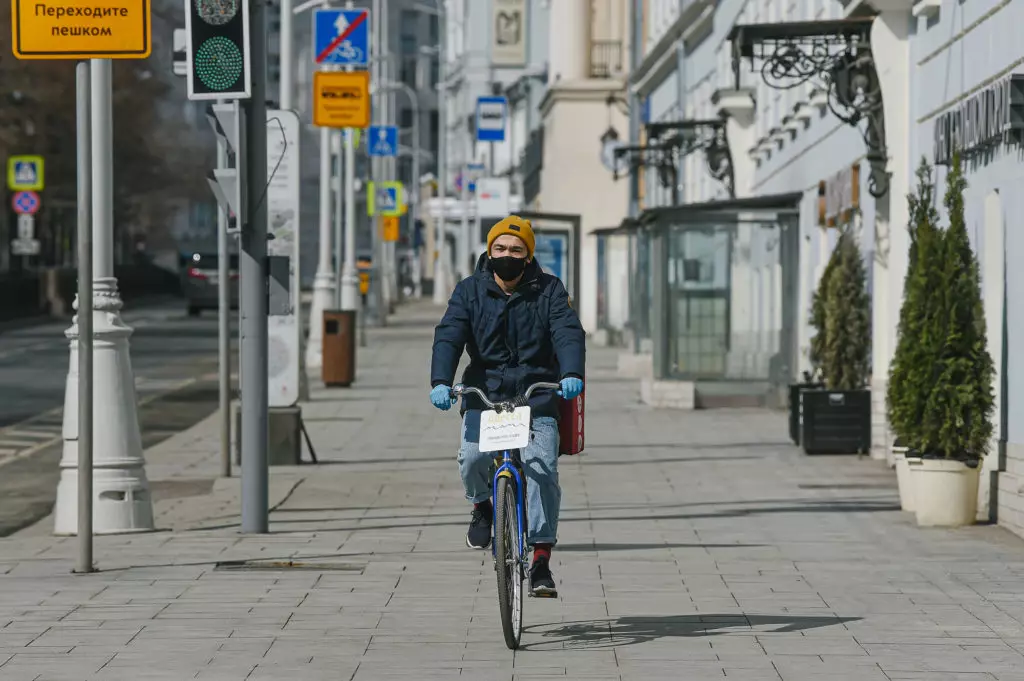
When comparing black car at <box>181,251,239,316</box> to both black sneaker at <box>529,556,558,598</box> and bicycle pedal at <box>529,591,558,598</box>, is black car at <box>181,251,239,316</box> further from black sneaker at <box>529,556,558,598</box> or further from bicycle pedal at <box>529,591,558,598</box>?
bicycle pedal at <box>529,591,558,598</box>

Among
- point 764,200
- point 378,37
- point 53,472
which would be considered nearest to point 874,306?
point 764,200

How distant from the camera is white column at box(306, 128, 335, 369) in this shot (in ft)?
115

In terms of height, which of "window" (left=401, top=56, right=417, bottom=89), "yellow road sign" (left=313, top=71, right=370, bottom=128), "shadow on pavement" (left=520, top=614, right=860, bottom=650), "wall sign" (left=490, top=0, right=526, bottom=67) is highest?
"window" (left=401, top=56, right=417, bottom=89)

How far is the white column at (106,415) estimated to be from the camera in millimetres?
13383

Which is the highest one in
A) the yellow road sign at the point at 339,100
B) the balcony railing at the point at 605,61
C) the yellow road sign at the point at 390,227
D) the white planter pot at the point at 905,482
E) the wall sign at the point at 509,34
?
the wall sign at the point at 509,34

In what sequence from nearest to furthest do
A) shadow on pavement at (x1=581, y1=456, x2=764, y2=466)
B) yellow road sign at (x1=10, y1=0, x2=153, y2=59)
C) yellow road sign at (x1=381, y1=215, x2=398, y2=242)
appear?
yellow road sign at (x1=10, y1=0, x2=153, y2=59) < shadow on pavement at (x1=581, y1=456, x2=764, y2=466) < yellow road sign at (x1=381, y1=215, x2=398, y2=242)


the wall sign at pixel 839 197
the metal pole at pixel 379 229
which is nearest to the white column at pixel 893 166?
the wall sign at pixel 839 197

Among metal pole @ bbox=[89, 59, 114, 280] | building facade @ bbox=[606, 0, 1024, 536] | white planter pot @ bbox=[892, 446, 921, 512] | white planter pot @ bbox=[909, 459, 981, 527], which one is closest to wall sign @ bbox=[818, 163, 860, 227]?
building facade @ bbox=[606, 0, 1024, 536]

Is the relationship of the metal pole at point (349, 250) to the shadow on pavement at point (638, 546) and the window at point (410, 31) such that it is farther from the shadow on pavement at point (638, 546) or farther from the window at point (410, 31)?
the window at point (410, 31)

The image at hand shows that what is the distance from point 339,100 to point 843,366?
1073 centimetres

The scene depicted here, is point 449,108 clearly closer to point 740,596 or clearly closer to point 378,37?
point 378,37

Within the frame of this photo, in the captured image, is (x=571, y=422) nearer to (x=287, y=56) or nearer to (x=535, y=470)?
(x=535, y=470)

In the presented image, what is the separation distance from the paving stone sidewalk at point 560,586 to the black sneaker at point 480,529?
0.36m

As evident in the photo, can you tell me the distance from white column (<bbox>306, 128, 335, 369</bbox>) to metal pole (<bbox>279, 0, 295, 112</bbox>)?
5574 mm
